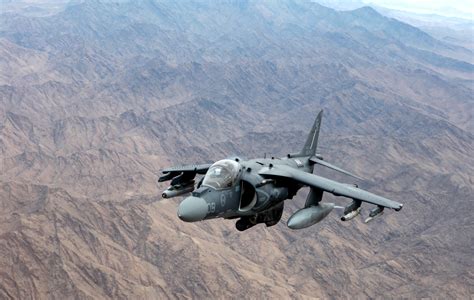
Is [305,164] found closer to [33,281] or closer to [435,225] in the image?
[33,281]

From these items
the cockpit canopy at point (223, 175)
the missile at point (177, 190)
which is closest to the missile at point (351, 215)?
the cockpit canopy at point (223, 175)

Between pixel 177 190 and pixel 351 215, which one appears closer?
pixel 351 215

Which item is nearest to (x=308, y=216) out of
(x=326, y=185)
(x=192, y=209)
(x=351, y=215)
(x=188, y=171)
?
(x=326, y=185)

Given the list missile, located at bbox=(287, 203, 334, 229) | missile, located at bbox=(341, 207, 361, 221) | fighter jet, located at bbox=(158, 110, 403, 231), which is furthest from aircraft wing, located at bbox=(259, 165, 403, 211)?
missile, located at bbox=(287, 203, 334, 229)

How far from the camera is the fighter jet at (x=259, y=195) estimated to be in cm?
2989

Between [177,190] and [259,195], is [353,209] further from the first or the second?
[177,190]

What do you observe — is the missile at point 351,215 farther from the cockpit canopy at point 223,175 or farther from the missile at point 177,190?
the missile at point 177,190

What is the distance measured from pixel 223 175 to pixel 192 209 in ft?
12.1

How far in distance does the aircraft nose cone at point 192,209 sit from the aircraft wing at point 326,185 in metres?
5.49

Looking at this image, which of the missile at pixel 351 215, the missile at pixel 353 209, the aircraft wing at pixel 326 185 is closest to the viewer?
the missile at pixel 351 215

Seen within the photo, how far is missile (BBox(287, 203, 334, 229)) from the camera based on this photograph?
3152cm

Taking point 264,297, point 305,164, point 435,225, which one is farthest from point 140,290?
point 435,225

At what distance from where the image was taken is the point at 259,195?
3247cm

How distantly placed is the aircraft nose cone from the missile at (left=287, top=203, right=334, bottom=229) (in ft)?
18.7
